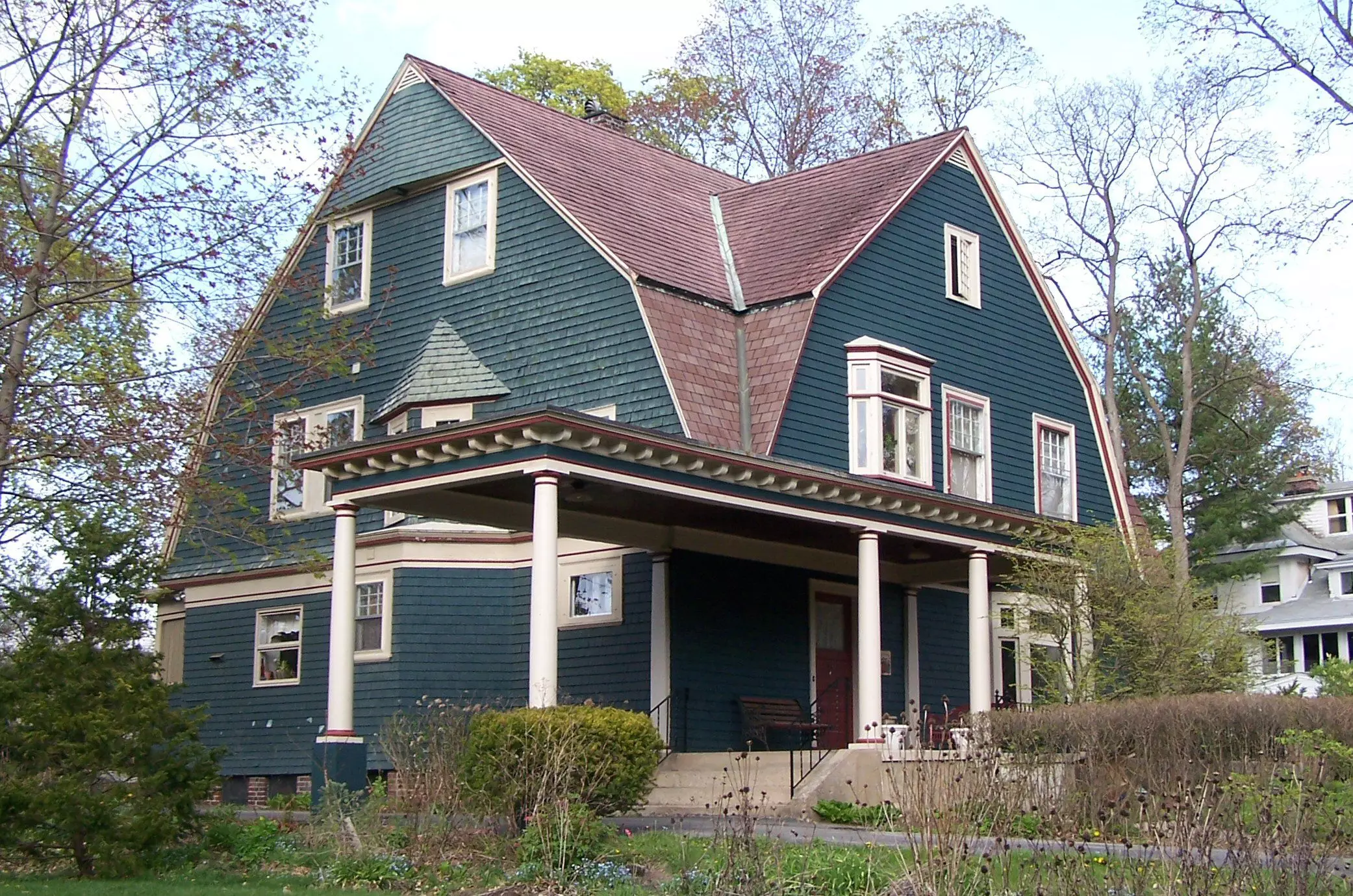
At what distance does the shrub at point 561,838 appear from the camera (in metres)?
12.0

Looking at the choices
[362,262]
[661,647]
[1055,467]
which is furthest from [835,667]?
[362,262]

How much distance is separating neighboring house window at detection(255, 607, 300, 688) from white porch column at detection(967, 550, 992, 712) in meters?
9.49

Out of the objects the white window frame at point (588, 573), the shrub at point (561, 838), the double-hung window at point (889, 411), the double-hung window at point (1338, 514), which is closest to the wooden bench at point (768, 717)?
the white window frame at point (588, 573)

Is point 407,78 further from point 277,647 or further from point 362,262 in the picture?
point 277,647

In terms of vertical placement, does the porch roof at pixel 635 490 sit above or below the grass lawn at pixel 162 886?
above

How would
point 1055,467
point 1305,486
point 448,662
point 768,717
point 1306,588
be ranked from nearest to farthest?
1. point 768,717
2. point 448,662
3. point 1055,467
4. point 1305,486
5. point 1306,588

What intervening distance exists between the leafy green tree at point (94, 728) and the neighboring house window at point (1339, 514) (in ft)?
148

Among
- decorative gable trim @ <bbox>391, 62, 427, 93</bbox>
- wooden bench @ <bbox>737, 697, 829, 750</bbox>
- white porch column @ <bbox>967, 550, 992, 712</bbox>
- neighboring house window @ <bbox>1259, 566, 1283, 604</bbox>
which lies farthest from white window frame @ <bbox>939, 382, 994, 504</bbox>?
neighboring house window @ <bbox>1259, 566, 1283, 604</bbox>

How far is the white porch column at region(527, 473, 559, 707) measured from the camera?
1473cm

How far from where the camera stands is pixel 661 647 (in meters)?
19.6

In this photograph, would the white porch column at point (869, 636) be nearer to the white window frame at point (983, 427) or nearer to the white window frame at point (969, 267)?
the white window frame at point (983, 427)

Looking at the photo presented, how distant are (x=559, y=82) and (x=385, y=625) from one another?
20.9 metres

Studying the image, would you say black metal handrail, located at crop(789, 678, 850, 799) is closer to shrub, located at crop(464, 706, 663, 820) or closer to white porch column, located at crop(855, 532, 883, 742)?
white porch column, located at crop(855, 532, 883, 742)

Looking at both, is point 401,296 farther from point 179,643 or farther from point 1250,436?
point 1250,436
